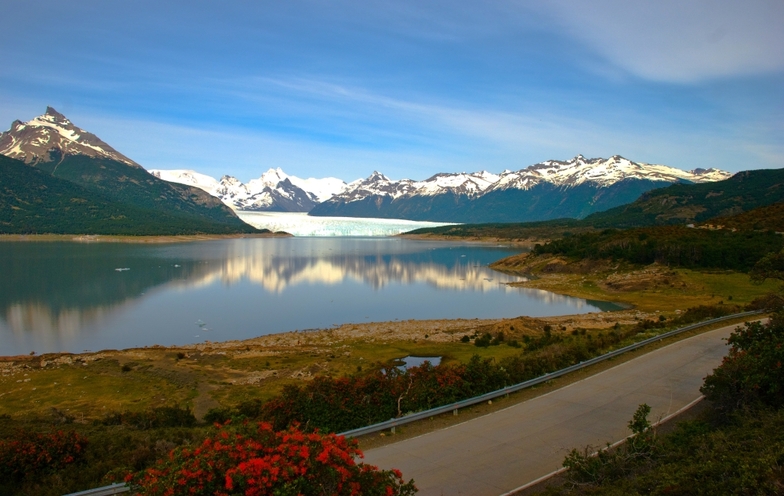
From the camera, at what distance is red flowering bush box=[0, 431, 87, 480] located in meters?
9.73

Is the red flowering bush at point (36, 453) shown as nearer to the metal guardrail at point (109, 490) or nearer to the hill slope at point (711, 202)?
the metal guardrail at point (109, 490)

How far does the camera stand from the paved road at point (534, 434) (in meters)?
Answer: 9.88

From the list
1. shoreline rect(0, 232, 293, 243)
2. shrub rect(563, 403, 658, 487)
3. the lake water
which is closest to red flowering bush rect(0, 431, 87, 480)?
shrub rect(563, 403, 658, 487)

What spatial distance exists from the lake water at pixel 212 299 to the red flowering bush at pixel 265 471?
35.2 metres

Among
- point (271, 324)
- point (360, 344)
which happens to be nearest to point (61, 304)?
point (271, 324)

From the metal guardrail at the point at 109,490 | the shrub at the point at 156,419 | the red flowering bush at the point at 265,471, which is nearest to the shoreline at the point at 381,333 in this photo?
the shrub at the point at 156,419

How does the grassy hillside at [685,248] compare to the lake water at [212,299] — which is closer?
the lake water at [212,299]

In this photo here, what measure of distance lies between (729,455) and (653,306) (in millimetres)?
47344

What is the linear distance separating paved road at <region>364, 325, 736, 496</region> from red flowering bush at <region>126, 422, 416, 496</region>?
3.63m

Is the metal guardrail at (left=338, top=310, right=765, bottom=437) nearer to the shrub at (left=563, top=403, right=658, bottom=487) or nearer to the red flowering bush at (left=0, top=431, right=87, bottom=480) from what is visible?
the shrub at (left=563, top=403, right=658, bottom=487)

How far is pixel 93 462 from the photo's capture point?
10586 millimetres

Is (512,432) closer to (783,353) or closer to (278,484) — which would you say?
(783,353)

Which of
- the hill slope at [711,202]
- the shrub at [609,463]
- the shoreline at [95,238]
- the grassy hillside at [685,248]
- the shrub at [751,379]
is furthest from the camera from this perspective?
the shoreline at [95,238]

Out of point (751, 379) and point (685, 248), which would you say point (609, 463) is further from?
point (685, 248)
